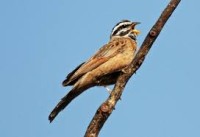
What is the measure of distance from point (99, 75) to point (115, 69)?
1.27 feet

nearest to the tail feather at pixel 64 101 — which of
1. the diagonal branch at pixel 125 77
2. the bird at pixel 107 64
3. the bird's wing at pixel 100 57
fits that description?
the bird at pixel 107 64

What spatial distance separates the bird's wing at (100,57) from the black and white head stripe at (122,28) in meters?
0.40

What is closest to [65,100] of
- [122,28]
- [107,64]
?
[107,64]

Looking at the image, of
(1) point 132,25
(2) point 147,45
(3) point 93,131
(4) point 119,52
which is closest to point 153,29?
(2) point 147,45

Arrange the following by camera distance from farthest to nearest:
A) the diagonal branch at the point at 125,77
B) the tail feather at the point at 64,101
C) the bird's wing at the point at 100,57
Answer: the bird's wing at the point at 100,57
the tail feather at the point at 64,101
the diagonal branch at the point at 125,77

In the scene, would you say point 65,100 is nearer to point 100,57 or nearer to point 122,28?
point 100,57

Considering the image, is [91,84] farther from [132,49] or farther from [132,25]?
[132,25]

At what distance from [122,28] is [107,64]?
6.65 feet

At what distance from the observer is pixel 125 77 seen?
678 centimetres

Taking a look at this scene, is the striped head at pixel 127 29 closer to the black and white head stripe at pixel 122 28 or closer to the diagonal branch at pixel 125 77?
the black and white head stripe at pixel 122 28

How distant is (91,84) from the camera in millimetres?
11500

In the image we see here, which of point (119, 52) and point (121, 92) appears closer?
point (121, 92)

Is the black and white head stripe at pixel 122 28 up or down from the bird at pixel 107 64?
up

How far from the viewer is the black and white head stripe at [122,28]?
13523 millimetres
